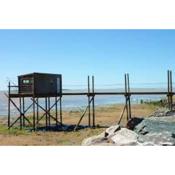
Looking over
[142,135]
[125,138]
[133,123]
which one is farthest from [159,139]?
[133,123]

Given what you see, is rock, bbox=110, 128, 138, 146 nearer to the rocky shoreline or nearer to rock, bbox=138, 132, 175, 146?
the rocky shoreline

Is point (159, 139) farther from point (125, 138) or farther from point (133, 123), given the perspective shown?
point (133, 123)

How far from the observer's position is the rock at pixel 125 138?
1803 cm

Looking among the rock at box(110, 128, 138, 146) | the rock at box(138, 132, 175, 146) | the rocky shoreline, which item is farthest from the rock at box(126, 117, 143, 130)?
the rock at box(138, 132, 175, 146)

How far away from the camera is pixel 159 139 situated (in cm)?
1812

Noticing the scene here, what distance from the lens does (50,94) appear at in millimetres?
33469

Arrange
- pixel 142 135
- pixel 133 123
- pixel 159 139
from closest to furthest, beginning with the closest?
pixel 159 139, pixel 142 135, pixel 133 123

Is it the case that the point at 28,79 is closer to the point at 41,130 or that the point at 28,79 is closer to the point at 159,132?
the point at 41,130

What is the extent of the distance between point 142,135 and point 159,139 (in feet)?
6.76

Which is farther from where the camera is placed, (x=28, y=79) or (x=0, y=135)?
(x=28, y=79)

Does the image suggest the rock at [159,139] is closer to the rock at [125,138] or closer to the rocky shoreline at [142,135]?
the rocky shoreline at [142,135]
